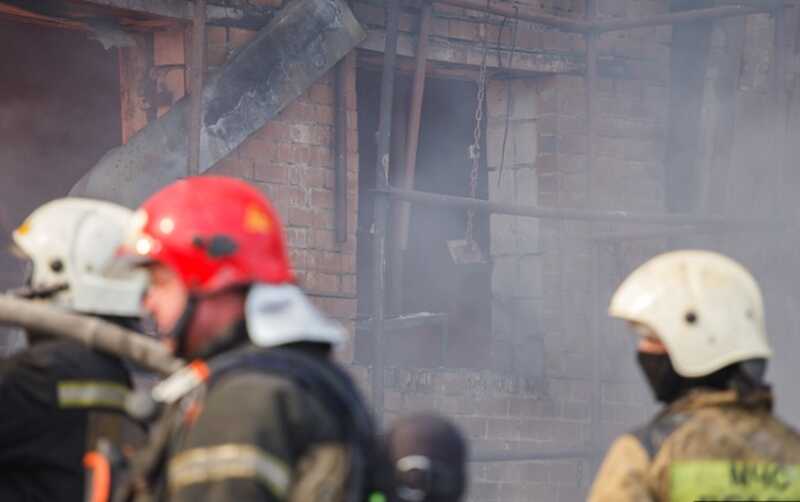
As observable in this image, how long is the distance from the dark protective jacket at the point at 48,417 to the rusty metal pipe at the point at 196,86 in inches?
152

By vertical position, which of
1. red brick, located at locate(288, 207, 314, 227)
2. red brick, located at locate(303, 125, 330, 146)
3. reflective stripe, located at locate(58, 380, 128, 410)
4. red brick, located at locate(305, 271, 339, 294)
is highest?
red brick, located at locate(303, 125, 330, 146)

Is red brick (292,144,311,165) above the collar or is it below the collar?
above

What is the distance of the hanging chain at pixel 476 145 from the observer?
386 inches

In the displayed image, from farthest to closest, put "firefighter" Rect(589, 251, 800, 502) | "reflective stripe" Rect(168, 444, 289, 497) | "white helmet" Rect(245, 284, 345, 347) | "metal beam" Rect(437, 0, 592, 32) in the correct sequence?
"metal beam" Rect(437, 0, 592, 32) → "firefighter" Rect(589, 251, 800, 502) → "white helmet" Rect(245, 284, 345, 347) → "reflective stripe" Rect(168, 444, 289, 497)

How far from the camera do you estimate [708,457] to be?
4.35 meters

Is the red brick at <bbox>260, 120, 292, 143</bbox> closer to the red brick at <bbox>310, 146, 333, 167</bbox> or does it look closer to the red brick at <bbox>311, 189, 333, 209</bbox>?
the red brick at <bbox>310, 146, 333, 167</bbox>

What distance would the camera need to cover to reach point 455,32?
382 inches

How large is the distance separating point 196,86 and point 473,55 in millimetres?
1992

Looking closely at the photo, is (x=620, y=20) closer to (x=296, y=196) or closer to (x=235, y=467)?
(x=296, y=196)

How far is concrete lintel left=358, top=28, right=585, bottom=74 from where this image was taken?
927 cm

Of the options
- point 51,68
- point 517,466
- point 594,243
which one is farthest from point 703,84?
point 51,68

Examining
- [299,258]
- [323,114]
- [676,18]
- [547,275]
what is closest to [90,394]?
[299,258]

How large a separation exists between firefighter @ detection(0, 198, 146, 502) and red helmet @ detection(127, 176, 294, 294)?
0.83 meters

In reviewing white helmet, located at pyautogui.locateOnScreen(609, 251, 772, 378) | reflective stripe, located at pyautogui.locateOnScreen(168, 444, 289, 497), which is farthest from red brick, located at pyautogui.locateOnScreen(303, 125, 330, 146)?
reflective stripe, located at pyautogui.locateOnScreen(168, 444, 289, 497)
